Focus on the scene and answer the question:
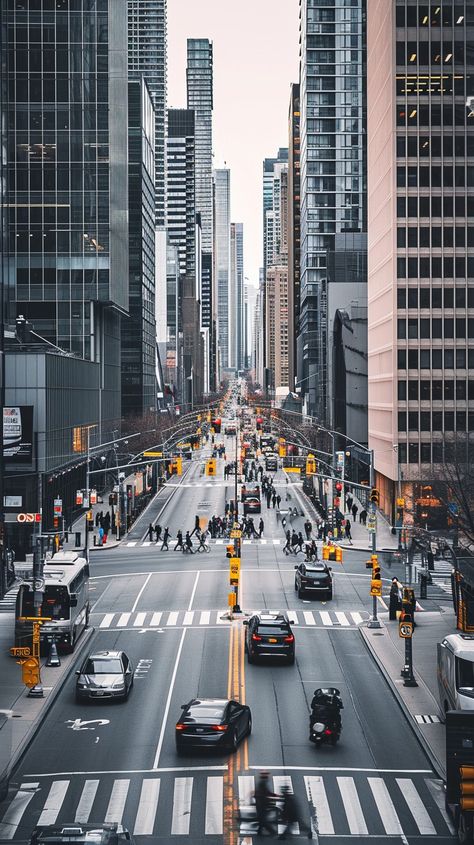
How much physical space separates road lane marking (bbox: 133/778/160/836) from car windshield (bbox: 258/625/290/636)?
39.5 ft

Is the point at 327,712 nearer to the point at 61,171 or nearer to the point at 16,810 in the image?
the point at 16,810

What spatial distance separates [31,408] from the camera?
2319 inches

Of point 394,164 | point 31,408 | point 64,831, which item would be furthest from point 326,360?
point 64,831

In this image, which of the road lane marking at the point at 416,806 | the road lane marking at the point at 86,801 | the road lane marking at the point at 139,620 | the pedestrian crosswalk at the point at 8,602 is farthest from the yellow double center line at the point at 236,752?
the pedestrian crosswalk at the point at 8,602

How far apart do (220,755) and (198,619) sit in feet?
58.0

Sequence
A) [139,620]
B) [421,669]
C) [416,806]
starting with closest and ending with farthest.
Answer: [416,806] < [421,669] < [139,620]

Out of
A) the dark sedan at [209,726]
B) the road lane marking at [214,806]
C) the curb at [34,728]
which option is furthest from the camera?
the dark sedan at [209,726]

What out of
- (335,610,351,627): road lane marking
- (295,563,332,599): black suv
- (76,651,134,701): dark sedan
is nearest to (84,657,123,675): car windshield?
(76,651,134,701): dark sedan

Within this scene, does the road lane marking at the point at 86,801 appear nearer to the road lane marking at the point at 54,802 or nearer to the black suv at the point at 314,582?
the road lane marking at the point at 54,802

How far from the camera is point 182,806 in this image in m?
21.0

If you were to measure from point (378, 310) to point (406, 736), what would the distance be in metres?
64.3

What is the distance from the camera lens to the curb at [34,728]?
22.0 meters

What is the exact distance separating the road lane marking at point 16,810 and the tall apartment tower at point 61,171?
204 ft

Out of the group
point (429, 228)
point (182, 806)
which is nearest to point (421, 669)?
point (182, 806)
